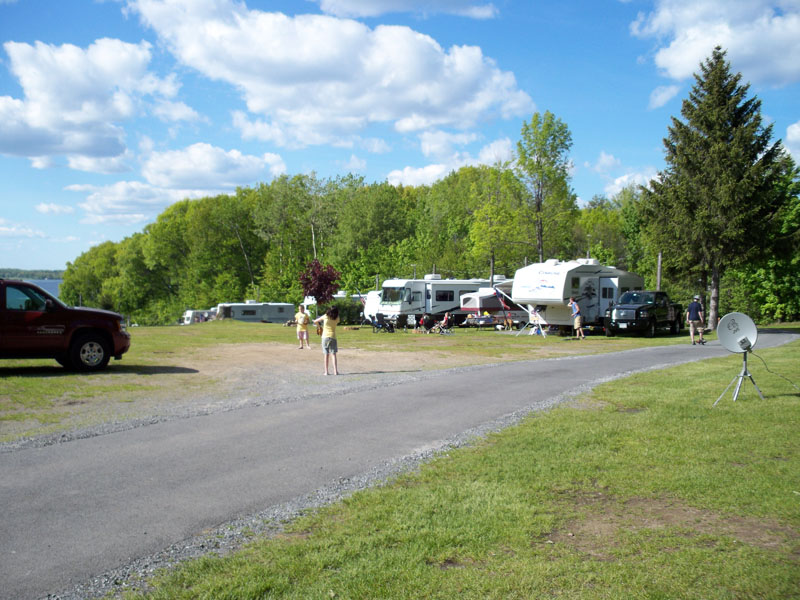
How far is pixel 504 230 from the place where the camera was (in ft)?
140

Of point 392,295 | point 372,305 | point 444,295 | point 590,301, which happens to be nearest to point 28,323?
point 590,301

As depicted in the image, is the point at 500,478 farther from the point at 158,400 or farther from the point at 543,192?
the point at 543,192

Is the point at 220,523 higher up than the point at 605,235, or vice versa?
the point at 605,235

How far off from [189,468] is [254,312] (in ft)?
139

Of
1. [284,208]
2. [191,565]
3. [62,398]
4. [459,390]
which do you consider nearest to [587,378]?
[459,390]

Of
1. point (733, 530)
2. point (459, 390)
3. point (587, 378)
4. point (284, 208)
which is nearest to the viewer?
point (733, 530)

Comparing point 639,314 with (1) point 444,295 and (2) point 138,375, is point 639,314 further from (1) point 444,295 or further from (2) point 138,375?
(2) point 138,375

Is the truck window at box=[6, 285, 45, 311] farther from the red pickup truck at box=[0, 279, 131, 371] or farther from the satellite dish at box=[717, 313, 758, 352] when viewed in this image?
the satellite dish at box=[717, 313, 758, 352]

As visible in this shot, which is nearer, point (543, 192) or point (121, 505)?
point (121, 505)

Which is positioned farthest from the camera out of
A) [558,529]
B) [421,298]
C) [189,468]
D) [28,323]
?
[421,298]

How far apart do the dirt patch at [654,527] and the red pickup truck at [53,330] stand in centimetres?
1178

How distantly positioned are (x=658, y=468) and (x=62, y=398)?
9.49 meters

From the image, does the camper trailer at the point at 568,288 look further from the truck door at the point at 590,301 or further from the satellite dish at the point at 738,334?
the satellite dish at the point at 738,334

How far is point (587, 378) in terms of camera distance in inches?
567
